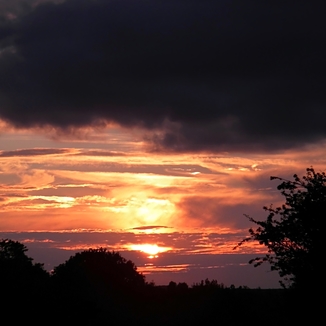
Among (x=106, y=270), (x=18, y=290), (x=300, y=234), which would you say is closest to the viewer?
(x=300, y=234)

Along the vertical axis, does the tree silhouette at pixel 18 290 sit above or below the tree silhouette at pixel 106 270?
below

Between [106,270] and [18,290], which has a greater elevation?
[106,270]

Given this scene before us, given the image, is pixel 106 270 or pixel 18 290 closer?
pixel 18 290

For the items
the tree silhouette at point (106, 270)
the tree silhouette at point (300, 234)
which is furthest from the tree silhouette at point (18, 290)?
the tree silhouette at point (106, 270)

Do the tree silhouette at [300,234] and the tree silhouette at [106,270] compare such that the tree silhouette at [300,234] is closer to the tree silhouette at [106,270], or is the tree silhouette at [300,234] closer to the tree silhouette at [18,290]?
the tree silhouette at [18,290]

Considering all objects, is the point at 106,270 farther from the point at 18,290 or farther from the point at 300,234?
the point at 300,234

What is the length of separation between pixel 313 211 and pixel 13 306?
23141 mm

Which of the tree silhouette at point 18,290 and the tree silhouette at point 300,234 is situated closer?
the tree silhouette at point 300,234

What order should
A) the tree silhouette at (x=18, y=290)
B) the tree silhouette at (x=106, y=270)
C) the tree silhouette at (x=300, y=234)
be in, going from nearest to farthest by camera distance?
the tree silhouette at (x=300, y=234) → the tree silhouette at (x=18, y=290) → the tree silhouette at (x=106, y=270)

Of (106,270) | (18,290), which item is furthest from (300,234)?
(106,270)

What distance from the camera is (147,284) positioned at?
110 m

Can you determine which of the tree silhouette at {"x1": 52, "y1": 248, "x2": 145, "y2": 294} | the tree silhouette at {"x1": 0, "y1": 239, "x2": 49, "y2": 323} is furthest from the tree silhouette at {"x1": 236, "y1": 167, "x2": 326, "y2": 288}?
the tree silhouette at {"x1": 52, "y1": 248, "x2": 145, "y2": 294}

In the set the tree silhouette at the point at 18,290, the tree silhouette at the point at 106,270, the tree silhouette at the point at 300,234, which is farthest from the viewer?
the tree silhouette at the point at 106,270

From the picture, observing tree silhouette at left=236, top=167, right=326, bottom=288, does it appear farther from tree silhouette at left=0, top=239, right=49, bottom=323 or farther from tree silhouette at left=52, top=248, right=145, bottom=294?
tree silhouette at left=52, top=248, right=145, bottom=294
